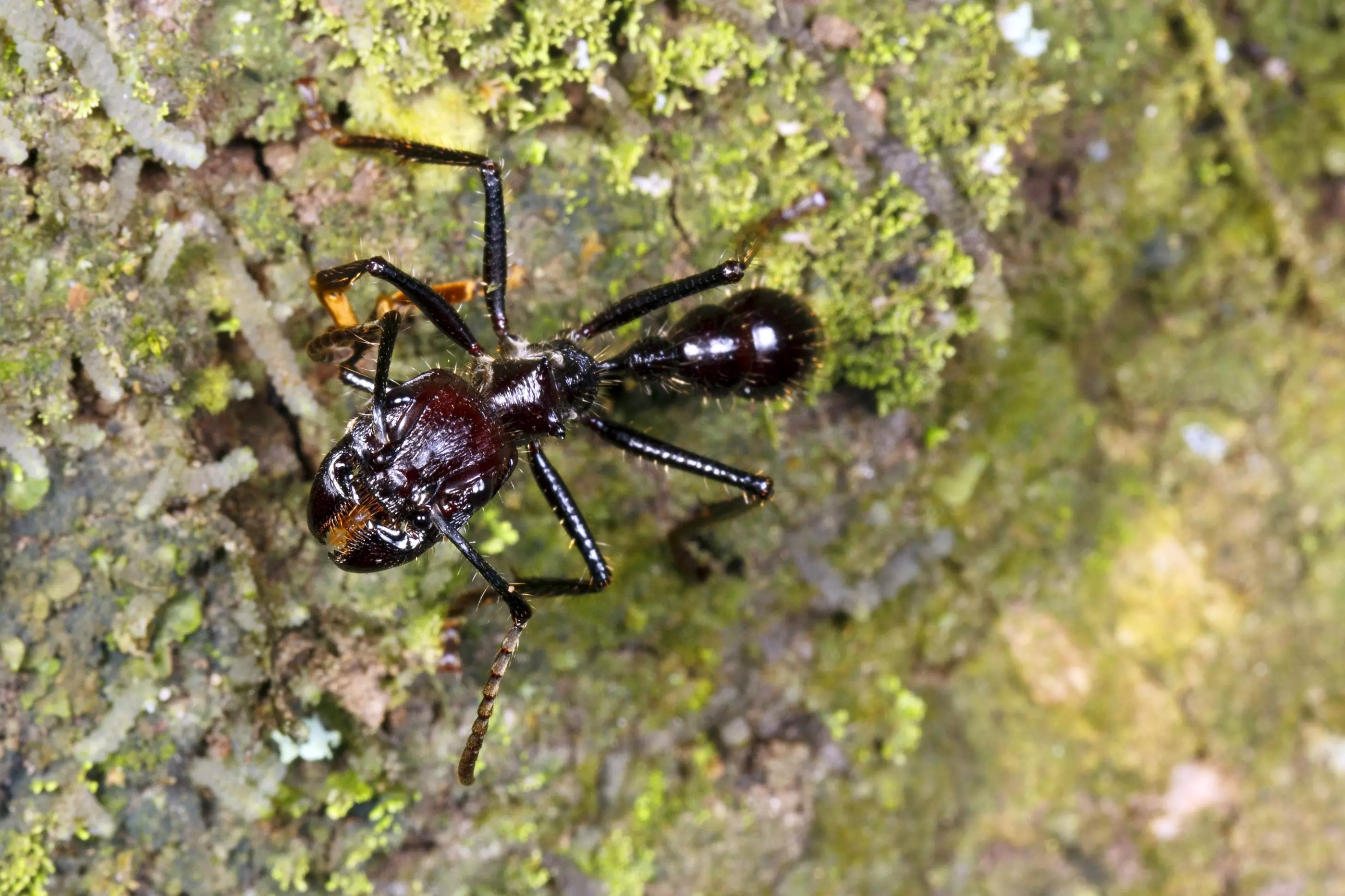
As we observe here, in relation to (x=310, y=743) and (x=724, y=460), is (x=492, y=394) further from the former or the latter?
(x=310, y=743)

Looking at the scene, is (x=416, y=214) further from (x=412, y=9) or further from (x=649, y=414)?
(x=649, y=414)

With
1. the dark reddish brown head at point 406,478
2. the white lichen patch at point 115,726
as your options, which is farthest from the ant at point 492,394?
the white lichen patch at point 115,726

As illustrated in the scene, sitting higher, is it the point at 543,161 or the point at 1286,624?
the point at 543,161

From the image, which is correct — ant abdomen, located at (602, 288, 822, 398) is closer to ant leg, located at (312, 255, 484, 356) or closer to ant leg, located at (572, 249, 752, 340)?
ant leg, located at (572, 249, 752, 340)

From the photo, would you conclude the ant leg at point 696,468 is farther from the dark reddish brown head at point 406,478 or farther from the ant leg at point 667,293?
the dark reddish brown head at point 406,478

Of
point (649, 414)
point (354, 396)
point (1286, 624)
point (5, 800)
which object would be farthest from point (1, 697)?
point (1286, 624)
